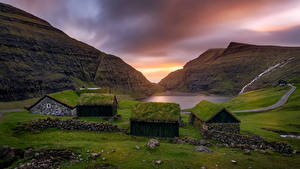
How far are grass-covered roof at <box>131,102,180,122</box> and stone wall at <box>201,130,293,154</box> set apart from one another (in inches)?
234

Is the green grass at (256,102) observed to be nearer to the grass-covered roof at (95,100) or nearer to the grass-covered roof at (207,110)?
the grass-covered roof at (207,110)

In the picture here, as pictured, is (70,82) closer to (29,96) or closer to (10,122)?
(29,96)

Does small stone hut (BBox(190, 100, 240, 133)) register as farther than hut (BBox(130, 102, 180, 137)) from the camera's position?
Yes

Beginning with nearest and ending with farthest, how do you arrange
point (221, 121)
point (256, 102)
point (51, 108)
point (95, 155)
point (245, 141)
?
point (95, 155) < point (245, 141) < point (221, 121) < point (51, 108) < point (256, 102)

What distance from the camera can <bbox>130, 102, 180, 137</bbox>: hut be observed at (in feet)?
83.5

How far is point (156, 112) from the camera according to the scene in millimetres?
26656

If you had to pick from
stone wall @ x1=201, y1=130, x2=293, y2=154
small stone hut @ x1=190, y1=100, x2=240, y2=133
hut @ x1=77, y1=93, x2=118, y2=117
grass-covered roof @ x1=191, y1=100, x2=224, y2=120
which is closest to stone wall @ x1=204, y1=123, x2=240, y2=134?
small stone hut @ x1=190, y1=100, x2=240, y2=133

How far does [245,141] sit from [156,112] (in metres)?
14.1

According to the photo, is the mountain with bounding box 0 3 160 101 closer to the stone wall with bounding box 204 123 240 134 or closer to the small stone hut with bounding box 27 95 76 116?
the small stone hut with bounding box 27 95 76 116

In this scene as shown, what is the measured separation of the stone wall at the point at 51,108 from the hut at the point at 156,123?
19925mm

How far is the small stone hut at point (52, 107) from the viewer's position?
37156mm

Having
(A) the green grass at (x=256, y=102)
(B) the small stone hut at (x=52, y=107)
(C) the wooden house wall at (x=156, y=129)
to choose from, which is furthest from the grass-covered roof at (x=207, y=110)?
(A) the green grass at (x=256, y=102)

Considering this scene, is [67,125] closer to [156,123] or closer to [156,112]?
[156,123]

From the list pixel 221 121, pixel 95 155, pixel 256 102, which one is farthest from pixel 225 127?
pixel 256 102
